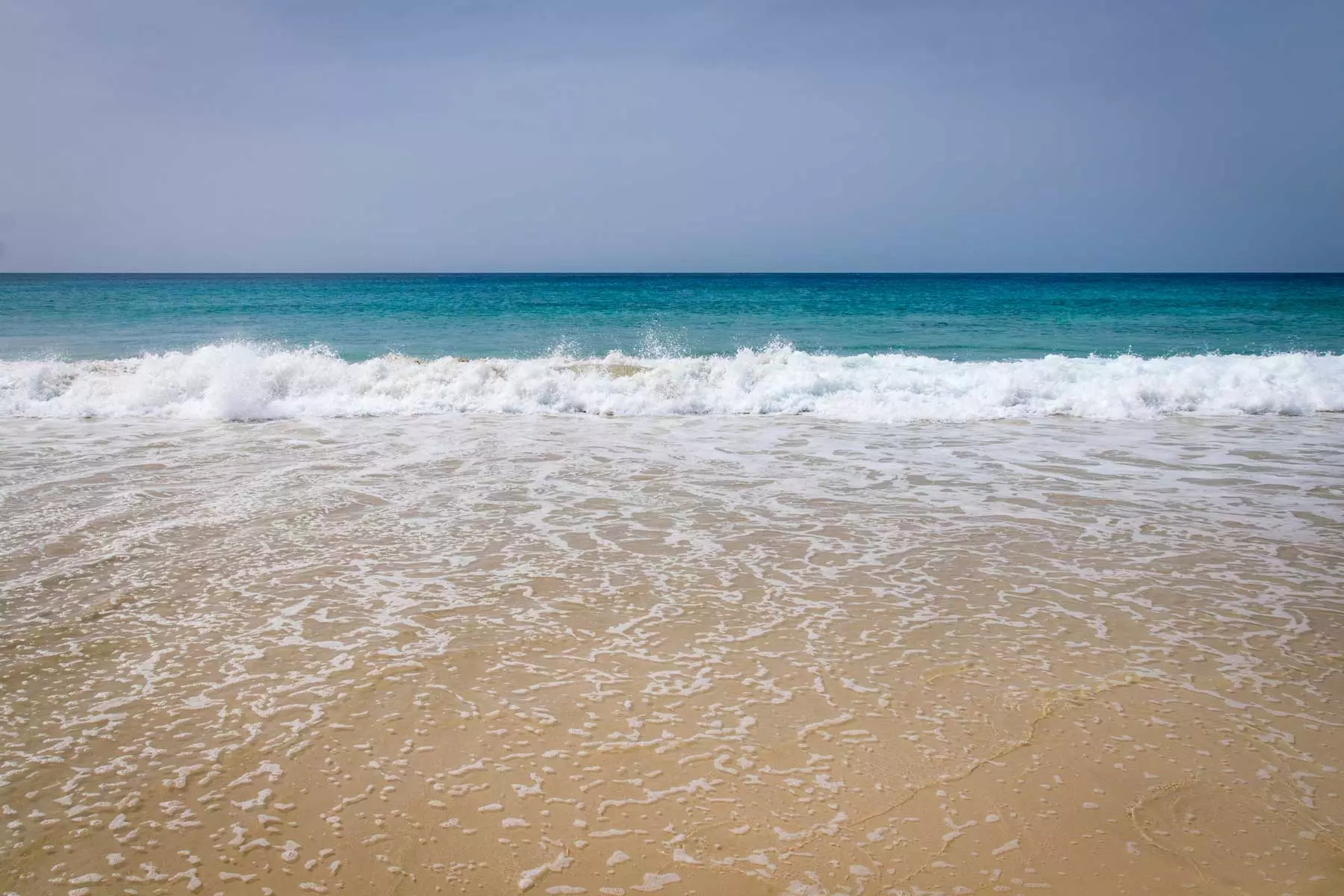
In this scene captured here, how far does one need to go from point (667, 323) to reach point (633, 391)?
21558 mm

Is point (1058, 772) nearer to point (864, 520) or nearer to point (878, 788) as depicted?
point (878, 788)

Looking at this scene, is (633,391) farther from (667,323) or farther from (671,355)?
(667,323)

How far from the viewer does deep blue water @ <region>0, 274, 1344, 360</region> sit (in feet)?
86.3

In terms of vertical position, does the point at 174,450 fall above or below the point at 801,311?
below

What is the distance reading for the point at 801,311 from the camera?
4309 centimetres

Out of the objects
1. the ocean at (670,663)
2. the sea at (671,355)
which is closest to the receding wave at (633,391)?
the sea at (671,355)

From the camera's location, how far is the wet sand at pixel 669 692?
272 centimetres

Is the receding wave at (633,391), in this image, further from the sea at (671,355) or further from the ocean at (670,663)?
the ocean at (670,663)

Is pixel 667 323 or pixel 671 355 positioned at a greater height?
pixel 667 323

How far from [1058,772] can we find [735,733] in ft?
4.14

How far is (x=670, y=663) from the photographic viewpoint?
408 centimetres

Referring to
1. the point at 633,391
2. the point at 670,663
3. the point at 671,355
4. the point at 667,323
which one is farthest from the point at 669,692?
the point at 667,323

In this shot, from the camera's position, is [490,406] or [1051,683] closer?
[1051,683]

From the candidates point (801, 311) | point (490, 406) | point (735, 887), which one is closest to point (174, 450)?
point (490, 406)
